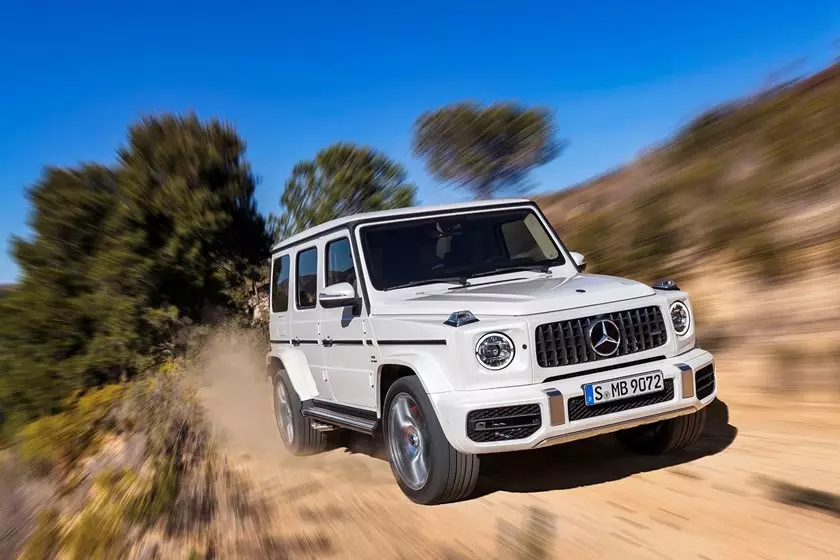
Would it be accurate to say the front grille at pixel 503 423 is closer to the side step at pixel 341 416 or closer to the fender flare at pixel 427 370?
the fender flare at pixel 427 370

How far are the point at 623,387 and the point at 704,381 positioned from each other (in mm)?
672

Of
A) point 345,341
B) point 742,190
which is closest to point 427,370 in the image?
point 345,341

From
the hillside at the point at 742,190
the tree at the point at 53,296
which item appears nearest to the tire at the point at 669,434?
the hillside at the point at 742,190

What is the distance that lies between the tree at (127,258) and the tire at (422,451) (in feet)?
58.2

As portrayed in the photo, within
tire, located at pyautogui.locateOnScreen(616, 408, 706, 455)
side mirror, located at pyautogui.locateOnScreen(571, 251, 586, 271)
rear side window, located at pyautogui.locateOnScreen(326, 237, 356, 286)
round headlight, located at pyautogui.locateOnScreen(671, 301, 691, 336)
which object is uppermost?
rear side window, located at pyautogui.locateOnScreen(326, 237, 356, 286)

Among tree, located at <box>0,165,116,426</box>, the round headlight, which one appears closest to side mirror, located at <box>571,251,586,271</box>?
the round headlight

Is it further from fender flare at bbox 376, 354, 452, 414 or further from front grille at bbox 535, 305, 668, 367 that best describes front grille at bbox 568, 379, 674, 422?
fender flare at bbox 376, 354, 452, 414

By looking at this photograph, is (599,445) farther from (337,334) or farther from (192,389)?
(192,389)

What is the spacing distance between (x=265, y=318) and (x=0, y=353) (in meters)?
10.3

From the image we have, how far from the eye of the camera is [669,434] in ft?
17.4

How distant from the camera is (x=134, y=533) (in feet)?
16.8

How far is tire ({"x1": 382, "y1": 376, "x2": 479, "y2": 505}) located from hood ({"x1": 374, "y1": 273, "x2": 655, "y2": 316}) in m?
0.53

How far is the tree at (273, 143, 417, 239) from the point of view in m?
24.5

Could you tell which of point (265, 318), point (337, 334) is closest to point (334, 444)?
point (337, 334)
